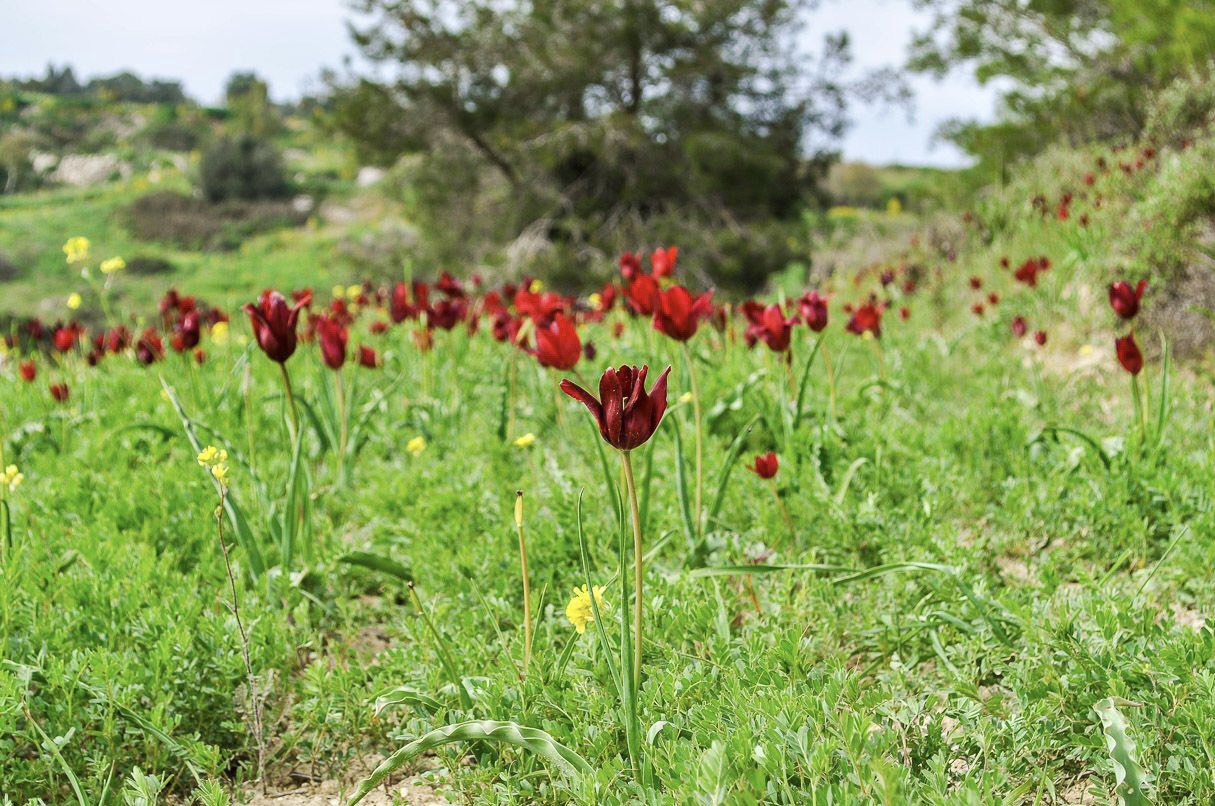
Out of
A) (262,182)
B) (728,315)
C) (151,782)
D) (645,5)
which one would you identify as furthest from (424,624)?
(262,182)

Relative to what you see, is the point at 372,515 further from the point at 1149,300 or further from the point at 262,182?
the point at 262,182

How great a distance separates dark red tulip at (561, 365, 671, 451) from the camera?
132 centimetres

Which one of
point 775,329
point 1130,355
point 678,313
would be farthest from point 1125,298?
point 678,313

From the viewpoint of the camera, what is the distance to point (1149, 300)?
14.5ft

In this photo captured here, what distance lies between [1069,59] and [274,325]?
1560 centimetres

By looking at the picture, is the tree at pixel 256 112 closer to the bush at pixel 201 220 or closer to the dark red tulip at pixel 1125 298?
the bush at pixel 201 220

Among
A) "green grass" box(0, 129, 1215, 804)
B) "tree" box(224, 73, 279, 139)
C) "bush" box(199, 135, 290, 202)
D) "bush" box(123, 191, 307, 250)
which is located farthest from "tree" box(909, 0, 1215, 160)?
"tree" box(224, 73, 279, 139)

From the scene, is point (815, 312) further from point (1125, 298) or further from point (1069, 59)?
point (1069, 59)

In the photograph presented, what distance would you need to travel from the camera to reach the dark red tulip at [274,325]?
7.19 ft

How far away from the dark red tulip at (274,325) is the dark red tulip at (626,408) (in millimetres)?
1181

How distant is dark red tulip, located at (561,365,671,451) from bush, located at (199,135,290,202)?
34506mm

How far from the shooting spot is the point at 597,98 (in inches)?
525

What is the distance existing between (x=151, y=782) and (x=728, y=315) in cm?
317

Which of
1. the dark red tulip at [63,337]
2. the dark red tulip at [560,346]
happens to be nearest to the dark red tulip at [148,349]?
the dark red tulip at [63,337]
